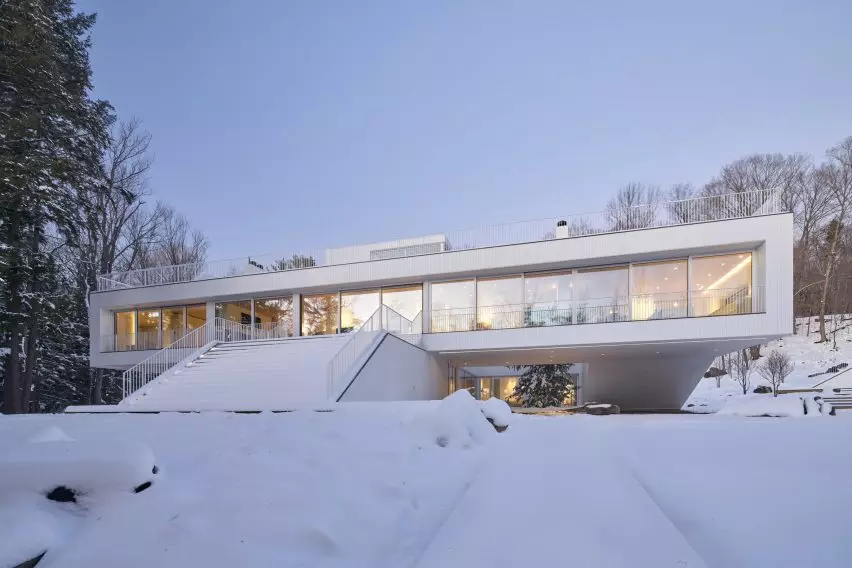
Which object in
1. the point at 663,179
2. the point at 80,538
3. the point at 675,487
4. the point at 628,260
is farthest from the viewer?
the point at 663,179

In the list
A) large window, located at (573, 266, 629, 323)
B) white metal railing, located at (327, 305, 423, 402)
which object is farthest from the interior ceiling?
white metal railing, located at (327, 305, 423, 402)

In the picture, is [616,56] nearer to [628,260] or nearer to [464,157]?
[628,260]

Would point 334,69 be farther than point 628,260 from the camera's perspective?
Yes

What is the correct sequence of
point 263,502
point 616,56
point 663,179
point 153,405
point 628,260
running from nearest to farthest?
point 263,502 → point 153,405 → point 628,260 → point 663,179 → point 616,56

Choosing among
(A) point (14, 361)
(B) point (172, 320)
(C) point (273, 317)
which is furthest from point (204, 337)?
(A) point (14, 361)

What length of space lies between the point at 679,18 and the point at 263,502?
1813 inches

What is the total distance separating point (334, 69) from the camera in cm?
9094

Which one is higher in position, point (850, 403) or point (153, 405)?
point (153, 405)

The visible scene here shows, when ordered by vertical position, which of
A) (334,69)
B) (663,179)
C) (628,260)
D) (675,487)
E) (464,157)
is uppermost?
(334,69)

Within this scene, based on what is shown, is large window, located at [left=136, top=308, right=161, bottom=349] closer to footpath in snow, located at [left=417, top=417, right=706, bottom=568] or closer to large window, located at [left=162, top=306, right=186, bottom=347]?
large window, located at [left=162, top=306, right=186, bottom=347]

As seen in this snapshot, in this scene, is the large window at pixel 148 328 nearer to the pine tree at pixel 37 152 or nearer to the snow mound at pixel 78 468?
the pine tree at pixel 37 152

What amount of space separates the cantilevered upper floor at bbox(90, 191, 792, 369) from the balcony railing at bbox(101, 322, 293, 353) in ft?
0.21

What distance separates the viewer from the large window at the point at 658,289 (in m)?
13.8

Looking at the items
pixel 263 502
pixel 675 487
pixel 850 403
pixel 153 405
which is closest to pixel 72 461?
pixel 263 502
